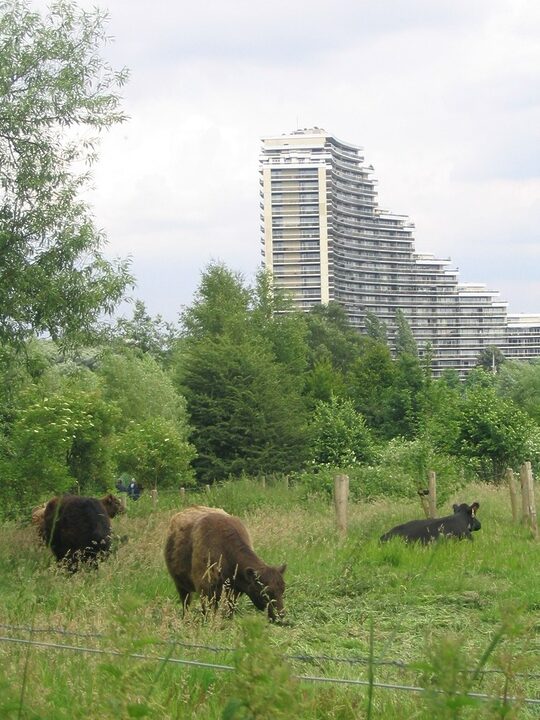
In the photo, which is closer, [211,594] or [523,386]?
[211,594]

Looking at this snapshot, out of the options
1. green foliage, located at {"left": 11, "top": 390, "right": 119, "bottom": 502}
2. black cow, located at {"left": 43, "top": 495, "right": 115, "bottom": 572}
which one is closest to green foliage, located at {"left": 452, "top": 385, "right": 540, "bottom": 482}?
green foliage, located at {"left": 11, "top": 390, "right": 119, "bottom": 502}

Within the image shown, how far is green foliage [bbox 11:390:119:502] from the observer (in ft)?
66.6

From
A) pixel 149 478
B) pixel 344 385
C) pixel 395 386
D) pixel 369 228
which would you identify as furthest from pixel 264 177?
pixel 149 478

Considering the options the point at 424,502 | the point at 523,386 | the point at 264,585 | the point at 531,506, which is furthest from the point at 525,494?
the point at 523,386

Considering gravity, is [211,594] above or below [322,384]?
below

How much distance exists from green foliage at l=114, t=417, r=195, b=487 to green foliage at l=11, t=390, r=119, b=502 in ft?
12.6

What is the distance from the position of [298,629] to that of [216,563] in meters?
1.31

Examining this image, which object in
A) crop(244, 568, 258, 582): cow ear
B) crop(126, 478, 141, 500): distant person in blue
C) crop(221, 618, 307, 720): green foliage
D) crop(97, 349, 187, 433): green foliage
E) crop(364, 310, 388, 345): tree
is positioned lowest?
crop(126, 478, 141, 500): distant person in blue

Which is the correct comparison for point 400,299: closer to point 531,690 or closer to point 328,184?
point 328,184

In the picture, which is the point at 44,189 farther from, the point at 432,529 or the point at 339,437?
the point at 339,437

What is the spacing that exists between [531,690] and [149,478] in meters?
29.5

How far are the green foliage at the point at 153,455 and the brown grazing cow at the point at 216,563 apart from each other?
73.6ft

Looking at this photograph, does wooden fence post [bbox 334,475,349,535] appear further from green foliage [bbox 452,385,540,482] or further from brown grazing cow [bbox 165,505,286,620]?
green foliage [bbox 452,385,540,482]

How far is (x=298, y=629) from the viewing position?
10.1 meters
